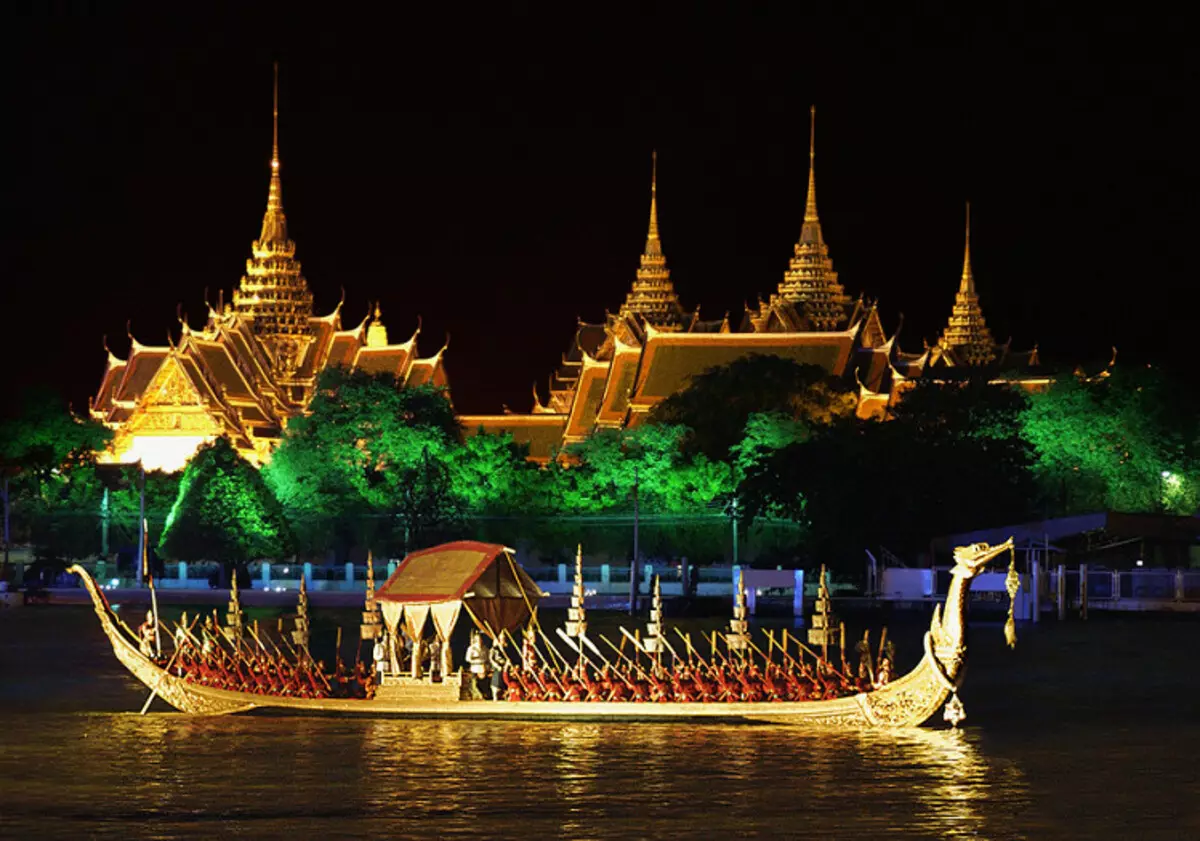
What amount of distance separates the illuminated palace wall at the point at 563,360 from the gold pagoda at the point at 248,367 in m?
0.06

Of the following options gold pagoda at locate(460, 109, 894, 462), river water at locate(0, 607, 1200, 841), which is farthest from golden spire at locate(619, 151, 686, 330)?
river water at locate(0, 607, 1200, 841)

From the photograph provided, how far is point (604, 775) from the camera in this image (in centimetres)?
2652

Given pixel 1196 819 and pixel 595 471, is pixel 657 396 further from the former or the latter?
pixel 1196 819

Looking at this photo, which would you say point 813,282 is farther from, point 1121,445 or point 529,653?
point 529,653

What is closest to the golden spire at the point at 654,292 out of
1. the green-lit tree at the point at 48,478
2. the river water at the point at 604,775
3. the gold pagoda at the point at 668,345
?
the gold pagoda at the point at 668,345

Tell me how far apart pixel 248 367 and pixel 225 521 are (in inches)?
996

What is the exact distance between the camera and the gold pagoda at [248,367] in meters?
84.1

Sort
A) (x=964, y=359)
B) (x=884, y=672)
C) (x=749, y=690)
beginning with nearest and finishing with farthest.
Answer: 1. (x=884, y=672)
2. (x=749, y=690)
3. (x=964, y=359)

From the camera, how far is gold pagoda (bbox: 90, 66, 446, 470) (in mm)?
84062

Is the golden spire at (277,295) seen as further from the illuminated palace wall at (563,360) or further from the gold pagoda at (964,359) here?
the gold pagoda at (964,359)

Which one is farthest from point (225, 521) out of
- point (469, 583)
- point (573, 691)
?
point (573, 691)

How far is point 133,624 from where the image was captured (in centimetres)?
4972

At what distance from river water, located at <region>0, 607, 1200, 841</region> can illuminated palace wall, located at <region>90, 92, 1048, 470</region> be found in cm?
3911

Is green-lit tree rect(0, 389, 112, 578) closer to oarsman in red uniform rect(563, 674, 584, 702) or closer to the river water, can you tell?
the river water
